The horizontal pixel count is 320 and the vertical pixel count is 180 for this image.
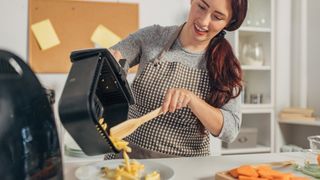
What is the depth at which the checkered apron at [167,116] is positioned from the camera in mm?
1122

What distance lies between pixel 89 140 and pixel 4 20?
1.44 metres

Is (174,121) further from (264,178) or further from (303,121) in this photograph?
(303,121)

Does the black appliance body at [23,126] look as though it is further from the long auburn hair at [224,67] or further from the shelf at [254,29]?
the shelf at [254,29]

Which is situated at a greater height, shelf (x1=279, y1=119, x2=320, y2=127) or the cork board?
the cork board

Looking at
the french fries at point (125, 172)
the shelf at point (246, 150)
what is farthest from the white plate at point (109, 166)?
the shelf at point (246, 150)

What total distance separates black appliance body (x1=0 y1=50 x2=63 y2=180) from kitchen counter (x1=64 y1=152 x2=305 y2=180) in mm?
315

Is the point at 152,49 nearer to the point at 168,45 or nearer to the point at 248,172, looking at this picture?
the point at 168,45

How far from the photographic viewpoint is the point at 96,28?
Answer: 1893 millimetres

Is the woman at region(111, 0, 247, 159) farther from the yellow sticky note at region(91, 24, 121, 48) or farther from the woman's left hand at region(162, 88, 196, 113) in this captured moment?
the yellow sticky note at region(91, 24, 121, 48)

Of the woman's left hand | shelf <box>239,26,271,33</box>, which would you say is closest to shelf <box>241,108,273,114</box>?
shelf <box>239,26,271,33</box>

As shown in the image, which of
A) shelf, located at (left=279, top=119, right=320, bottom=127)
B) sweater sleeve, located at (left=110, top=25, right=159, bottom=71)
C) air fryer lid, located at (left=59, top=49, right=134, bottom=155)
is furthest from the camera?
shelf, located at (left=279, top=119, right=320, bottom=127)

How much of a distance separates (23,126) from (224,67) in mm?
815

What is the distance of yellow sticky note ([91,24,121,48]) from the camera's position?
188 cm

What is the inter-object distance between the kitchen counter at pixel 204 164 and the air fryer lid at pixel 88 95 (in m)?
0.21
